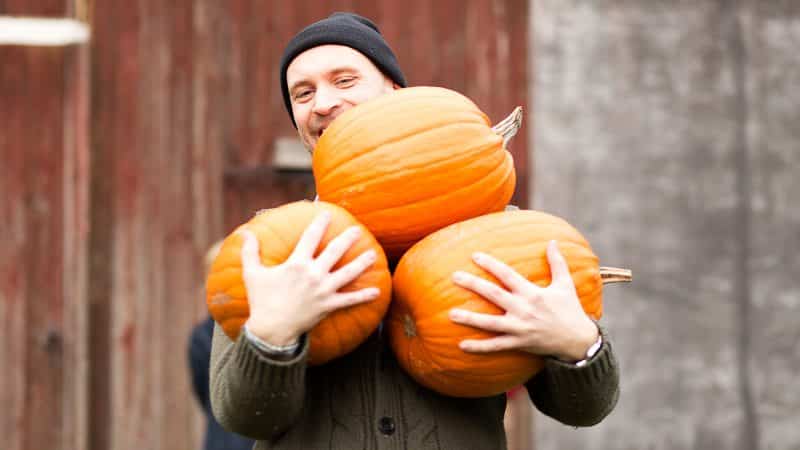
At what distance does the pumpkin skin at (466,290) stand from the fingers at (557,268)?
0.5 inches

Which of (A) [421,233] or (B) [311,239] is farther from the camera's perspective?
(A) [421,233]

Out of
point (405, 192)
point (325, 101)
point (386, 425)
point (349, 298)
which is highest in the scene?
point (325, 101)

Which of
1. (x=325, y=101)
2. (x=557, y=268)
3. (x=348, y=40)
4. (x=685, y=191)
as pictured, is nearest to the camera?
(x=557, y=268)

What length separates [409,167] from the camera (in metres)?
1.98

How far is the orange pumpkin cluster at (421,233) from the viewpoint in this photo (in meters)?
1.89

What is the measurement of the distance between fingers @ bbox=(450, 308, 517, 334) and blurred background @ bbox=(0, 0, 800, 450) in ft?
11.0

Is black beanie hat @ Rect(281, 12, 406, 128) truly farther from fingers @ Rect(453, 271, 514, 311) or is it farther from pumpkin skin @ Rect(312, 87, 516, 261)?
fingers @ Rect(453, 271, 514, 311)

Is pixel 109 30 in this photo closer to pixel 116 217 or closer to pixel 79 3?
pixel 79 3

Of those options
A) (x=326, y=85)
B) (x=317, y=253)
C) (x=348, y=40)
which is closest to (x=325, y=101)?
(x=326, y=85)

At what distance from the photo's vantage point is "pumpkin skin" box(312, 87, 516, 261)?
1.98m

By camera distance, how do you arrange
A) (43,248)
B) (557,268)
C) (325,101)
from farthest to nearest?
(43,248) → (325,101) → (557,268)

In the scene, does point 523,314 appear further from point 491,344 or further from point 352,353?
point 352,353

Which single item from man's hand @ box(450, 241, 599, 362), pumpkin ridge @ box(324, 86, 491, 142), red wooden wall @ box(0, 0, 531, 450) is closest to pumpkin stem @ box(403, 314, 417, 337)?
man's hand @ box(450, 241, 599, 362)

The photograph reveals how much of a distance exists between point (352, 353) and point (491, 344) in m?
0.38
